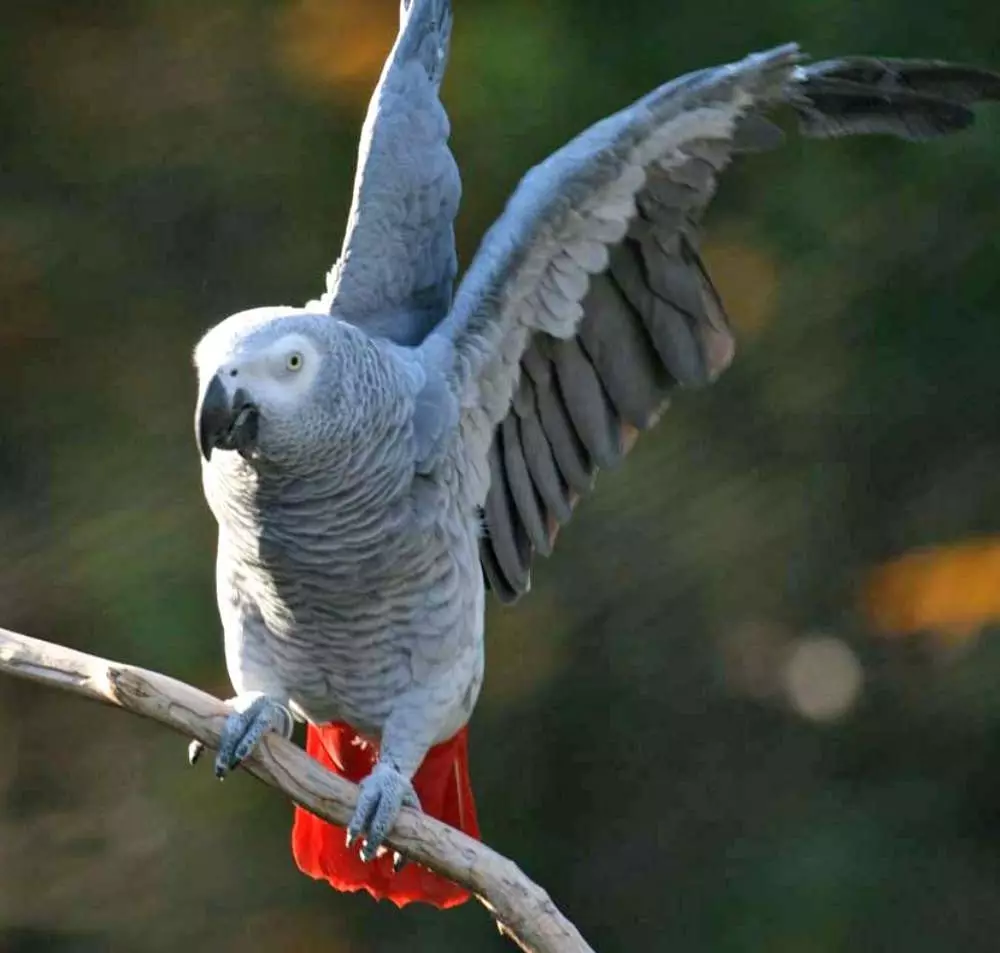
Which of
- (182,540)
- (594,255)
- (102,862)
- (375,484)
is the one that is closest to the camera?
(375,484)

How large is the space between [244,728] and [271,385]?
29 centimetres

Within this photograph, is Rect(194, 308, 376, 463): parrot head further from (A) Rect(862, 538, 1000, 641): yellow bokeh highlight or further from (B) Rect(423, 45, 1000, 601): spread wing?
(A) Rect(862, 538, 1000, 641): yellow bokeh highlight

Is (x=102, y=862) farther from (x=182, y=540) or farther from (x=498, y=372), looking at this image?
(x=498, y=372)

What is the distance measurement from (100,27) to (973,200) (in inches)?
47.6

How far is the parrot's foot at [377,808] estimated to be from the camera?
1.33 metres

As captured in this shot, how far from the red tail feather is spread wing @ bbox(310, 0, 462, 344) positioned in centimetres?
37

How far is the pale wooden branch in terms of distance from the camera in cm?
128

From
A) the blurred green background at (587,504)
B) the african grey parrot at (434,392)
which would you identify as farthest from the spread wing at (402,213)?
the blurred green background at (587,504)

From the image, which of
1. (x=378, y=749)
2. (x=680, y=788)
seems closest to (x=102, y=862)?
(x=680, y=788)

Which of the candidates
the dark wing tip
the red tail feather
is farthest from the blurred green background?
the dark wing tip

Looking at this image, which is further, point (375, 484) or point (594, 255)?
point (594, 255)

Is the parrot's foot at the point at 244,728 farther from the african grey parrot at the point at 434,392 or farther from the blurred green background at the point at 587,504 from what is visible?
the blurred green background at the point at 587,504

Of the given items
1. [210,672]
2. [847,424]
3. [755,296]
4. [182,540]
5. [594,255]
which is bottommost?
[210,672]

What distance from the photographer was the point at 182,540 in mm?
2254
